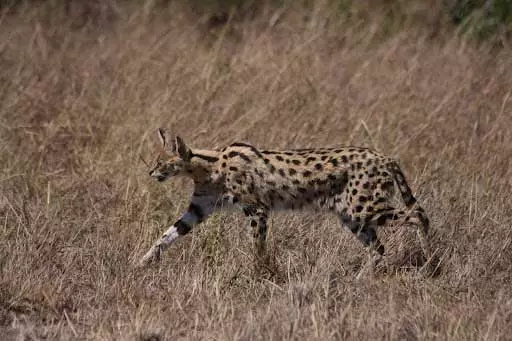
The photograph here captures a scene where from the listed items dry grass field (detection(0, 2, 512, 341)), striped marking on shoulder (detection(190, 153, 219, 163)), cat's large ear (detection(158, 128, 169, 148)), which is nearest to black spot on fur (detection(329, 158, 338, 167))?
dry grass field (detection(0, 2, 512, 341))

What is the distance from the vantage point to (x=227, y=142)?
9.02m

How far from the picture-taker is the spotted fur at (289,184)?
7215 millimetres

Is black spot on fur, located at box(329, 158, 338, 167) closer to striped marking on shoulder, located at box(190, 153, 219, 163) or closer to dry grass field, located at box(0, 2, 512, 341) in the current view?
dry grass field, located at box(0, 2, 512, 341)

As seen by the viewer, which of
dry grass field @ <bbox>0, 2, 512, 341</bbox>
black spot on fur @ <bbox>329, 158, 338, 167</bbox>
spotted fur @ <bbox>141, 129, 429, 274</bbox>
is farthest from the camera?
black spot on fur @ <bbox>329, 158, 338, 167</bbox>

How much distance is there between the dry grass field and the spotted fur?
119 mm

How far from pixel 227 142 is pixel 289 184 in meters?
1.61

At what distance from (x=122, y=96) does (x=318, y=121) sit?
5.18 feet

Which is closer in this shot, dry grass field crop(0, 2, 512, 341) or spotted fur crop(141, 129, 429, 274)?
dry grass field crop(0, 2, 512, 341)

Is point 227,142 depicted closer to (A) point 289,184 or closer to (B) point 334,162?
(A) point 289,184

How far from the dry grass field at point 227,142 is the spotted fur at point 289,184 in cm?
12

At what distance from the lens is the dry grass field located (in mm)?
5938

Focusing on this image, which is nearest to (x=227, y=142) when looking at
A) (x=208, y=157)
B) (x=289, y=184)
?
(x=208, y=157)

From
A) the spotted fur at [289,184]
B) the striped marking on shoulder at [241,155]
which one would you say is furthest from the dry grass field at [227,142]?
the striped marking on shoulder at [241,155]

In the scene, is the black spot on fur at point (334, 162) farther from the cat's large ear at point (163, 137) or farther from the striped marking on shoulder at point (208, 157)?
the cat's large ear at point (163, 137)
